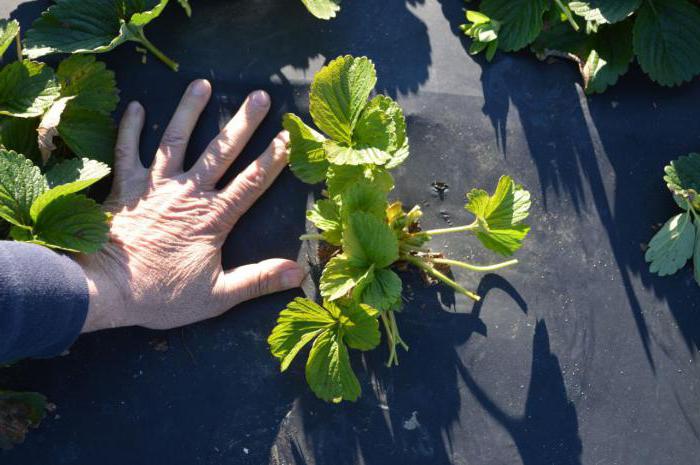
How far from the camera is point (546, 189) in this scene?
1.56 metres

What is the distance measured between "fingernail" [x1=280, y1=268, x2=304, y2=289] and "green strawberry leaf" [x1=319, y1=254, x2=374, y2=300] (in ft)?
0.54

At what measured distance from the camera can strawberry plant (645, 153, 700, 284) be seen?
148 centimetres

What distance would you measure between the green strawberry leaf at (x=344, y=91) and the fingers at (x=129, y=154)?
1.38 feet

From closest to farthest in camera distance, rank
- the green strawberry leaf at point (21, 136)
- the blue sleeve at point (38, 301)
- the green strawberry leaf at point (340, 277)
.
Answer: the blue sleeve at point (38, 301) → the green strawberry leaf at point (340, 277) → the green strawberry leaf at point (21, 136)

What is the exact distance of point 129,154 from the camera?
1482mm

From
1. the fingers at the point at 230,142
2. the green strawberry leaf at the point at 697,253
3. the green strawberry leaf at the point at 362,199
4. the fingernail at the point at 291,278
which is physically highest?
the fingers at the point at 230,142

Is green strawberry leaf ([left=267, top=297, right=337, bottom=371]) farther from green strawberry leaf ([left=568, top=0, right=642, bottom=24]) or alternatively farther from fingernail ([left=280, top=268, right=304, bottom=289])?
green strawberry leaf ([left=568, top=0, right=642, bottom=24])

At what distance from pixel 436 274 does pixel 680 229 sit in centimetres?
54

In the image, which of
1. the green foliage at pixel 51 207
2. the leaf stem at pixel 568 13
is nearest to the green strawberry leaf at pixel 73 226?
the green foliage at pixel 51 207

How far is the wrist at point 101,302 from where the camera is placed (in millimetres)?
1372

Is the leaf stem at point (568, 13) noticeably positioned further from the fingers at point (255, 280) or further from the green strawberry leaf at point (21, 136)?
the green strawberry leaf at point (21, 136)

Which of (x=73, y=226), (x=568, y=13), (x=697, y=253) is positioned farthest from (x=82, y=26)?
(x=697, y=253)

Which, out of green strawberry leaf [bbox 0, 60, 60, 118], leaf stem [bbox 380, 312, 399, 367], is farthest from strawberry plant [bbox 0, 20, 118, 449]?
leaf stem [bbox 380, 312, 399, 367]

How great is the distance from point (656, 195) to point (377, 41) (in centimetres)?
72
